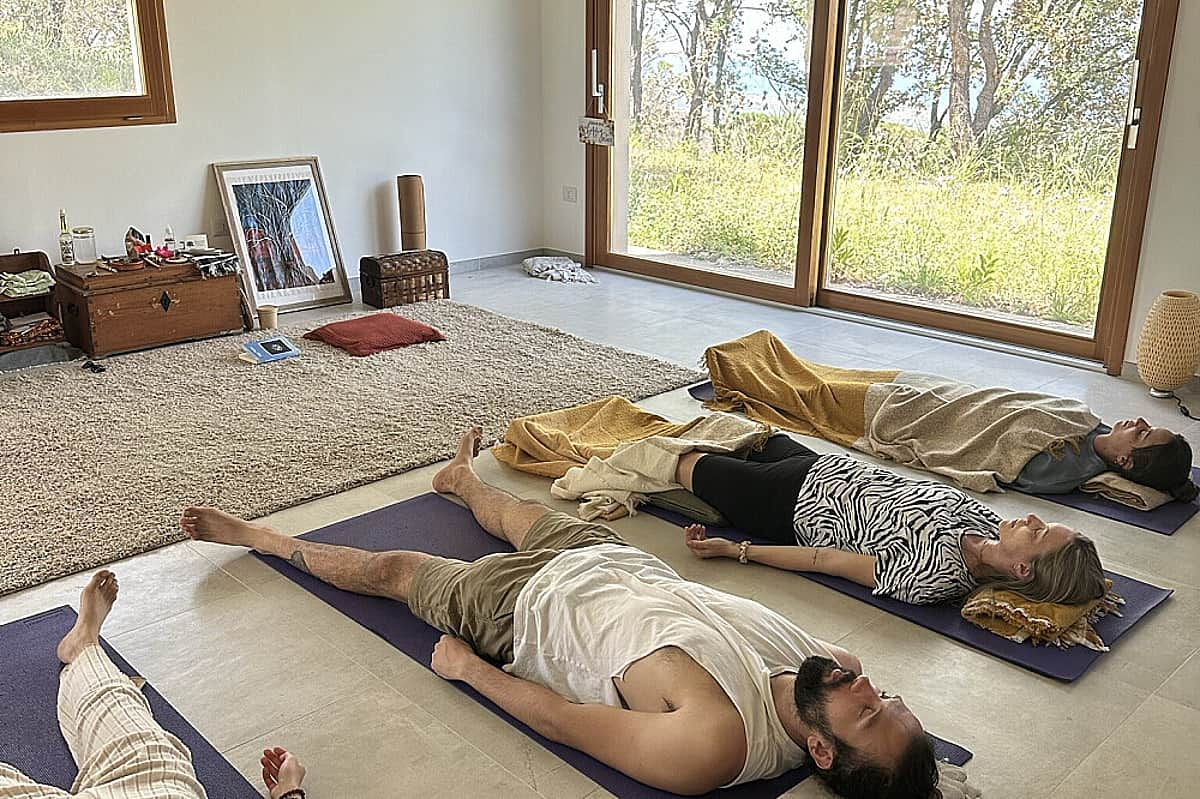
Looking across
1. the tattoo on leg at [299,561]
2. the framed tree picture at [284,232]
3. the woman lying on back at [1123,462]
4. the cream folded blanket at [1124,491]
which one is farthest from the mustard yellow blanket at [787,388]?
the framed tree picture at [284,232]

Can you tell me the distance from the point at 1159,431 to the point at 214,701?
2.67 metres

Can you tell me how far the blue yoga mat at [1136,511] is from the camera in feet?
10.1

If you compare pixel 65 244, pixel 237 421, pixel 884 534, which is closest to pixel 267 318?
pixel 65 244

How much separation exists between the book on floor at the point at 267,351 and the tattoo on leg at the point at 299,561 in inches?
77.4

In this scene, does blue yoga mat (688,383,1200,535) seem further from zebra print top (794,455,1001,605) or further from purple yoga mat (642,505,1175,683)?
zebra print top (794,455,1001,605)

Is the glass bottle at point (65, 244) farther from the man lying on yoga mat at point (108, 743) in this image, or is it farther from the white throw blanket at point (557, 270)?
the man lying on yoga mat at point (108, 743)

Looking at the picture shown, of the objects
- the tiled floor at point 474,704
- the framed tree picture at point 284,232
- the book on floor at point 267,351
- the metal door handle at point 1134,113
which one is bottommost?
the tiled floor at point 474,704

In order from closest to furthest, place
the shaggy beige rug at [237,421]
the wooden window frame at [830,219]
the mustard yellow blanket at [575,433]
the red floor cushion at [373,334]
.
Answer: the shaggy beige rug at [237,421] < the mustard yellow blanket at [575,433] < the wooden window frame at [830,219] < the red floor cushion at [373,334]

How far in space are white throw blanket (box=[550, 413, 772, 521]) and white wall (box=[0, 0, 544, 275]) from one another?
296 centimetres

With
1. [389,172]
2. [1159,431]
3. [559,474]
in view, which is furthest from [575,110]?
[1159,431]

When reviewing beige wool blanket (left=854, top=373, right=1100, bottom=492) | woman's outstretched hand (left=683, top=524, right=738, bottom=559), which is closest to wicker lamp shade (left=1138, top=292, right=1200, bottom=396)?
beige wool blanket (left=854, top=373, right=1100, bottom=492)

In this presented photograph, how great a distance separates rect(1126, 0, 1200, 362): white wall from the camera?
13.2ft

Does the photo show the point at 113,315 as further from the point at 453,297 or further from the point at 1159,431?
the point at 1159,431

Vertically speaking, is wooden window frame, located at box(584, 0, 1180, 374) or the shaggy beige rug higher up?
wooden window frame, located at box(584, 0, 1180, 374)
